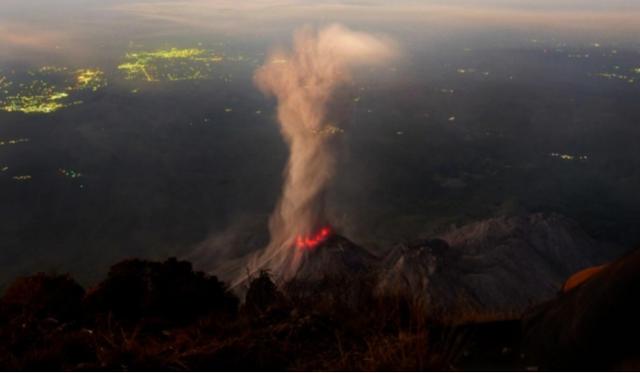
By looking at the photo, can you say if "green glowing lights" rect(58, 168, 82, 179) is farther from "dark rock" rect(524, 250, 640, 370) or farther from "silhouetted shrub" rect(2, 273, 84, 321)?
"dark rock" rect(524, 250, 640, 370)

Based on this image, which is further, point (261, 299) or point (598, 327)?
point (261, 299)

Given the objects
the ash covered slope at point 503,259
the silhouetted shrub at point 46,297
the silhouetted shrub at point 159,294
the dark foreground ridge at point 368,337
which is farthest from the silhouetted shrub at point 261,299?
the ash covered slope at point 503,259

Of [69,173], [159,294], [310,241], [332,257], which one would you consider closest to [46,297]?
[159,294]

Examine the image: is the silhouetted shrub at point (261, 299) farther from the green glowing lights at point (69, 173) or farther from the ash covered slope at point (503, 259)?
the green glowing lights at point (69, 173)

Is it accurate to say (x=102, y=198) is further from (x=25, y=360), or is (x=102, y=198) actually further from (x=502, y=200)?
(x=25, y=360)

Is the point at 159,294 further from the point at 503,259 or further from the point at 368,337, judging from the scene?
the point at 503,259
